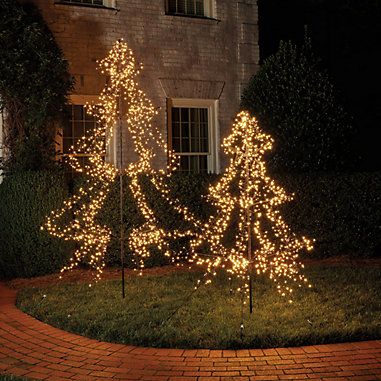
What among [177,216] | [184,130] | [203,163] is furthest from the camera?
[203,163]

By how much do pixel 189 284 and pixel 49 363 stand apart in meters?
3.45

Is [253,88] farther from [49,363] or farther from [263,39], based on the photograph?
[49,363]

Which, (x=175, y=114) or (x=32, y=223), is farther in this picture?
(x=175, y=114)

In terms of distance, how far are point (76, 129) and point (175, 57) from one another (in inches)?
104

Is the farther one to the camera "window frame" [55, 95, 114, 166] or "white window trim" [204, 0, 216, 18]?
"white window trim" [204, 0, 216, 18]

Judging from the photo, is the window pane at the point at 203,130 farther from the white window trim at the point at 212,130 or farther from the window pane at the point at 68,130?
the window pane at the point at 68,130

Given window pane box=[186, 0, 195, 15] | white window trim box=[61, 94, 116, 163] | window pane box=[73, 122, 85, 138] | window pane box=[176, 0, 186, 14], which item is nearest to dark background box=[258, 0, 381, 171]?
window pane box=[186, 0, 195, 15]

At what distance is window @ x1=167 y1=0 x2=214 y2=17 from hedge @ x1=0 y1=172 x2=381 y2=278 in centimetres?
412

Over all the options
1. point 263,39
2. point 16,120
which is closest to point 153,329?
point 16,120

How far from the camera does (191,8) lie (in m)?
13.2

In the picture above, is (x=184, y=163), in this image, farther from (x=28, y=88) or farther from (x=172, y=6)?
(x=28, y=88)

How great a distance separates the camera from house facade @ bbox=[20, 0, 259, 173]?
1184 cm

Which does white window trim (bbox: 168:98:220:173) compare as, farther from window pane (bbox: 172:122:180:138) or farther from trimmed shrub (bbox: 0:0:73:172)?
trimmed shrub (bbox: 0:0:73:172)

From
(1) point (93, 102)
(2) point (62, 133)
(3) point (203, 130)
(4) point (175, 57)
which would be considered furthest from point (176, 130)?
(2) point (62, 133)
